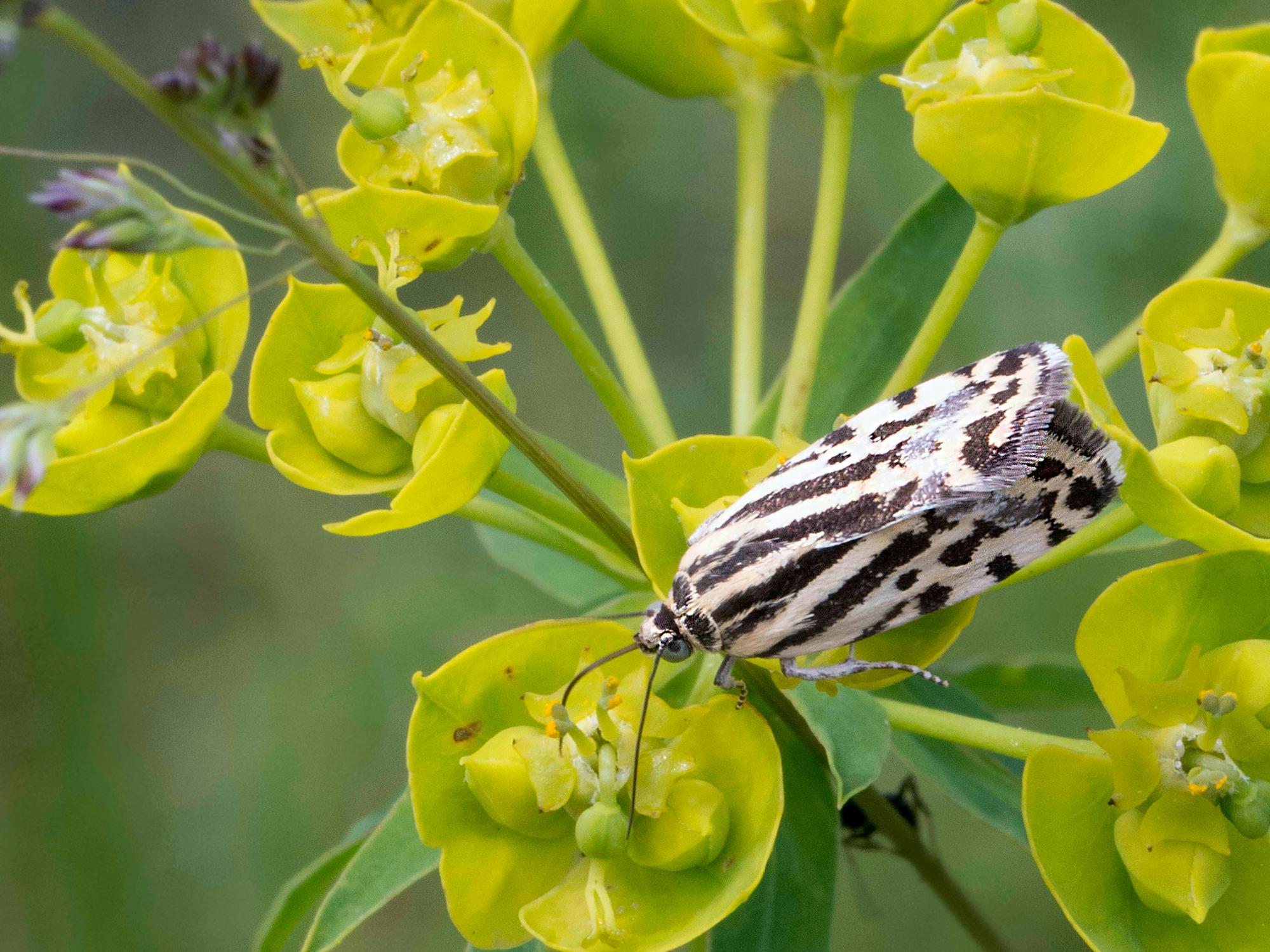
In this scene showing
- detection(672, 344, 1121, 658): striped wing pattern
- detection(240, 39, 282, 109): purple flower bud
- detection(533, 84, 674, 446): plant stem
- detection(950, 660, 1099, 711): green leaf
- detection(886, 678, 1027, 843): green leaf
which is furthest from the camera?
detection(950, 660, 1099, 711): green leaf

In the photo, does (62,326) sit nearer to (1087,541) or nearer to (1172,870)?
(1087,541)

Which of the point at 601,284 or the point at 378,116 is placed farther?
the point at 601,284

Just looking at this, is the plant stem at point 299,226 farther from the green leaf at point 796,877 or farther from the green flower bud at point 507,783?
the green leaf at point 796,877

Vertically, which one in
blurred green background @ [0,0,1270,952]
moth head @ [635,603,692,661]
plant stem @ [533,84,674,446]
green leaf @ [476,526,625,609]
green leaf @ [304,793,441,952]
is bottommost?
blurred green background @ [0,0,1270,952]

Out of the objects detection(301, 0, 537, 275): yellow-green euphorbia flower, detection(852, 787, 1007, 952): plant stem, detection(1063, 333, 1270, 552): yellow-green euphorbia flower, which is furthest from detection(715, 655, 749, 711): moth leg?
detection(301, 0, 537, 275): yellow-green euphorbia flower

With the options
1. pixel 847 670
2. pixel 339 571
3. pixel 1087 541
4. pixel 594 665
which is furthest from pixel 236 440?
pixel 339 571

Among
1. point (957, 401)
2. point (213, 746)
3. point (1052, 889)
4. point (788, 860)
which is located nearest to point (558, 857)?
point (788, 860)

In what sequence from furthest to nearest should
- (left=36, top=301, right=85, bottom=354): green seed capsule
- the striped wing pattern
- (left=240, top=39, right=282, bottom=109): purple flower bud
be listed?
(left=36, top=301, right=85, bottom=354): green seed capsule < the striped wing pattern < (left=240, top=39, right=282, bottom=109): purple flower bud

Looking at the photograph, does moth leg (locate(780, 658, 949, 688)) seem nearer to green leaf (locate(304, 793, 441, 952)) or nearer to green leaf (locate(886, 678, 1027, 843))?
green leaf (locate(886, 678, 1027, 843))
